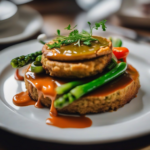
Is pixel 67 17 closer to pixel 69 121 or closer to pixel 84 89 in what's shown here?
pixel 84 89

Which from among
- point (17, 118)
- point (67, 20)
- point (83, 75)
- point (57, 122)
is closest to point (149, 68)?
point (83, 75)

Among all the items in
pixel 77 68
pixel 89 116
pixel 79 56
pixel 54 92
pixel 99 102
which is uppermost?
pixel 79 56

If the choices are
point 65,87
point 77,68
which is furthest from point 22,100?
point 77,68

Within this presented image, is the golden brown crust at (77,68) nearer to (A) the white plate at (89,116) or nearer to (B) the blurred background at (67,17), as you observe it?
(A) the white plate at (89,116)

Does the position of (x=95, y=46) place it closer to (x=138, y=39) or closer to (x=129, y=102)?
(x=129, y=102)

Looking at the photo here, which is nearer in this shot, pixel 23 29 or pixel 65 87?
pixel 65 87

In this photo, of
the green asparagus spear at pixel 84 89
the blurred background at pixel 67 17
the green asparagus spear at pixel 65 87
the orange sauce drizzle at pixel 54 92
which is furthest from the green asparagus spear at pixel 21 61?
the blurred background at pixel 67 17

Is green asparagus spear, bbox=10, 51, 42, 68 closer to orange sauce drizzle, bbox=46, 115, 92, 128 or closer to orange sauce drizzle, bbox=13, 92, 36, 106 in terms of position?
orange sauce drizzle, bbox=13, 92, 36, 106
